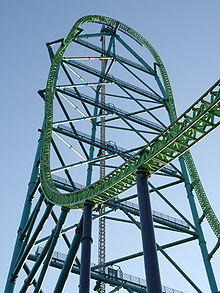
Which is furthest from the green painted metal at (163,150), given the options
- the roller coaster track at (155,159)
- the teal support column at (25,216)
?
the teal support column at (25,216)

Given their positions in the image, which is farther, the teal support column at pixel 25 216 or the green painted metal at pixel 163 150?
the teal support column at pixel 25 216

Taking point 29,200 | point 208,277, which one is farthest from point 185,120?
point 29,200

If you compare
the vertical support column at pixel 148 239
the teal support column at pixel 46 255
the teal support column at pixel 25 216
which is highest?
the teal support column at pixel 25 216

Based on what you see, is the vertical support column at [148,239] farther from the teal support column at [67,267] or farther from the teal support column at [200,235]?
the teal support column at [200,235]

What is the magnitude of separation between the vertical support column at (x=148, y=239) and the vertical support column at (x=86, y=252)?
5.16 ft

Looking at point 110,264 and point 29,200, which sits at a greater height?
point 29,200

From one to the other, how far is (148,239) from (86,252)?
1772mm

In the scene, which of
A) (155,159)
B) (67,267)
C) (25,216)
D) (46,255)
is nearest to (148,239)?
(155,159)

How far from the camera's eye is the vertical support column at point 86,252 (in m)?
7.58

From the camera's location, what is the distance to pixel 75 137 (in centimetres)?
1208

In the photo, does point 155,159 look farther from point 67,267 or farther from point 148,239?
point 67,267

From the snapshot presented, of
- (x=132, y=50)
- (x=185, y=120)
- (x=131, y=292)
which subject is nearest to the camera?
(x=185, y=120)

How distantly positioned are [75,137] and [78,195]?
3315mm

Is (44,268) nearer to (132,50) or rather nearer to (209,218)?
(209,218)
